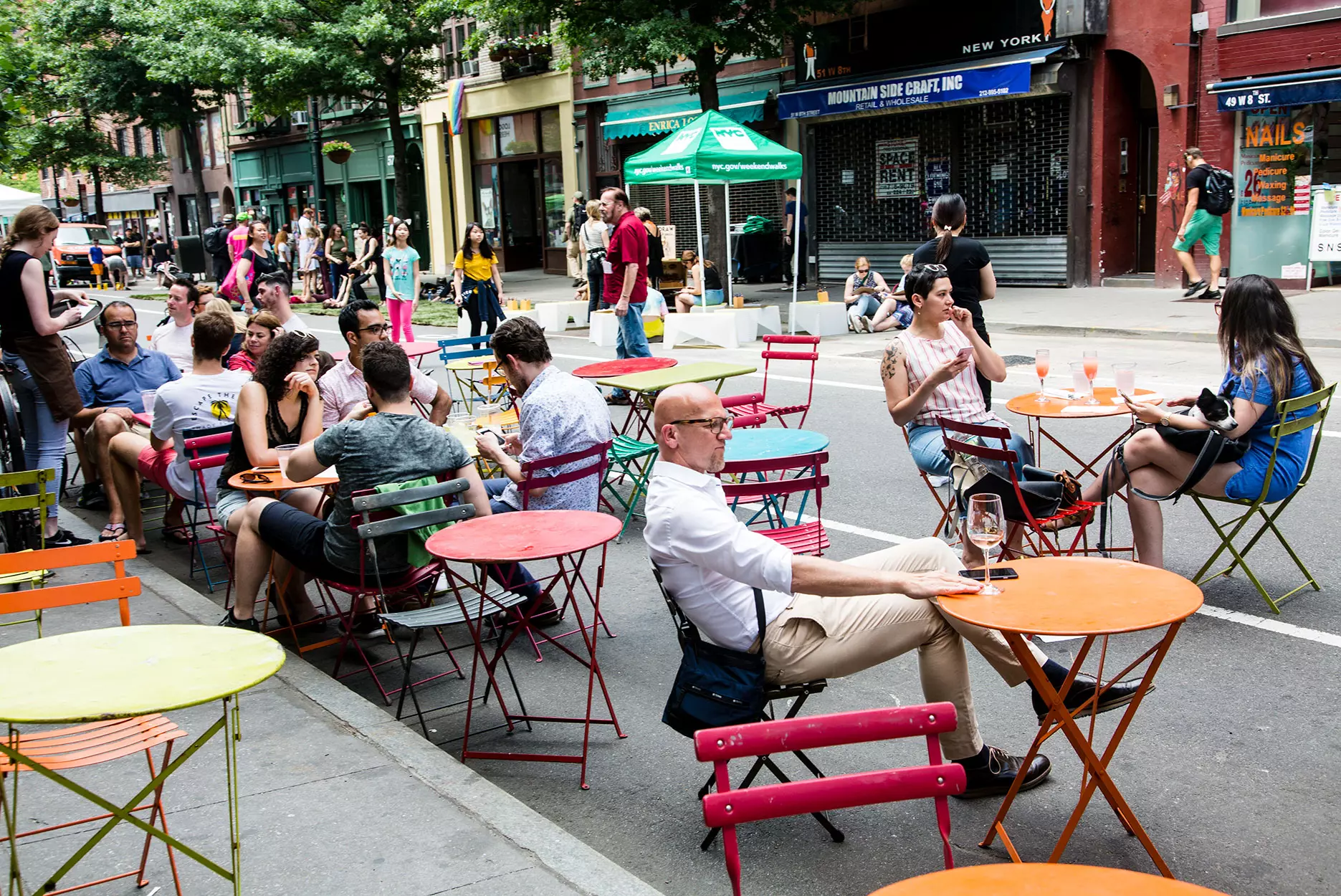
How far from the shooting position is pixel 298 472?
17.8 ft

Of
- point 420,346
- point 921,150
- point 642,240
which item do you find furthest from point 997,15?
point 420,346

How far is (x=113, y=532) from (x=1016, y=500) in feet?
17.7

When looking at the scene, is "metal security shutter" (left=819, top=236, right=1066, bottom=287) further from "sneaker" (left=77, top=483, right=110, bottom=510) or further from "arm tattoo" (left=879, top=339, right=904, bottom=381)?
"sneaker" (left=77, top=483, right=110, bottom=510)

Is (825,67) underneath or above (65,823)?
above

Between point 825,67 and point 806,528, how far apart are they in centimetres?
2020

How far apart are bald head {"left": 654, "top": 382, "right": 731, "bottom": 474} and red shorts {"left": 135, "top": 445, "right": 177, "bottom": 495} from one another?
429 cm

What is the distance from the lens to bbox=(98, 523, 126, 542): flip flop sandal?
7469 mm

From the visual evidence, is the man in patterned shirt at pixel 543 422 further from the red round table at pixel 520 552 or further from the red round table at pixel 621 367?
the red round table at pixel 621 367

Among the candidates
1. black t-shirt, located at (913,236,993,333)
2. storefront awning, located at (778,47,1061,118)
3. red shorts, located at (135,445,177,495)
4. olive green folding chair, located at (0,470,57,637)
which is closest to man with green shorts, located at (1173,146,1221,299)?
storefront awning, located at (778,47,1061,118)

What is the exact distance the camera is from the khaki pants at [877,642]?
3844 mm

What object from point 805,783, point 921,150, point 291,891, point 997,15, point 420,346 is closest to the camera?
point 805,783

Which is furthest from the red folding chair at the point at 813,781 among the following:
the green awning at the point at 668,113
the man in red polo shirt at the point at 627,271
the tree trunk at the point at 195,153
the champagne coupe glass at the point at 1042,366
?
the tree trunk at the point at 195,153

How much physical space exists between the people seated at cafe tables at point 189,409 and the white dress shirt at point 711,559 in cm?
383

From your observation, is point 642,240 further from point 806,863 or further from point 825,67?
point 825,67
